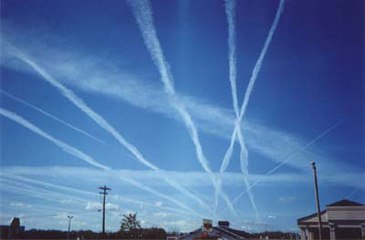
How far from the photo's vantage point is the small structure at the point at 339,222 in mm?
42594

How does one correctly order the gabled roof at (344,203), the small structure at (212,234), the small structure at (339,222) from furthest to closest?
the gabled roof at (344,203) < the small structure at (339,222) < the small structure at (212,234)

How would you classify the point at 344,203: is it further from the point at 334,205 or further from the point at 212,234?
the point at 212,234

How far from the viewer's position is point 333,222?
143 ft

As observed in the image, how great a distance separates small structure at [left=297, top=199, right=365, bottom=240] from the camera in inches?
1677

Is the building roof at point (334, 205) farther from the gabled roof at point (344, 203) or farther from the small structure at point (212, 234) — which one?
the small structure at point (212, 234)

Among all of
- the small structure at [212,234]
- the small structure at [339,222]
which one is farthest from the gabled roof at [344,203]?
the small structure at [212,234]

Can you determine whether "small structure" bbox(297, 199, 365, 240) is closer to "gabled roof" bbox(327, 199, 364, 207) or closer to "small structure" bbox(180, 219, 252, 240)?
"gabled roof" bbox(327, 199, 364, 207)

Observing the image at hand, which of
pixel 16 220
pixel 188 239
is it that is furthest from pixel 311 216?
pixel 16 220

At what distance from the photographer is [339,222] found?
43.3m

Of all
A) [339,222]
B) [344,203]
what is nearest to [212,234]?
[339,222]

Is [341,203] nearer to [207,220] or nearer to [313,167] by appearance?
[207,220]

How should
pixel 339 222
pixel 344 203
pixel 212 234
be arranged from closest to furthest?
pixel 212 234
pixel 339 222
pixel 344 203

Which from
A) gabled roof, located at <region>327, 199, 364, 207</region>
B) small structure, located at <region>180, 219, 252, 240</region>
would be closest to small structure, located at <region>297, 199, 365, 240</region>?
gabled roof, located at <region>327, 199, 364, 207</region>

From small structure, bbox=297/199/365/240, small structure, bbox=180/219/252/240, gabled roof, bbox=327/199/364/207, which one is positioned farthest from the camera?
gabled roof, bbox=327/199/364/207
